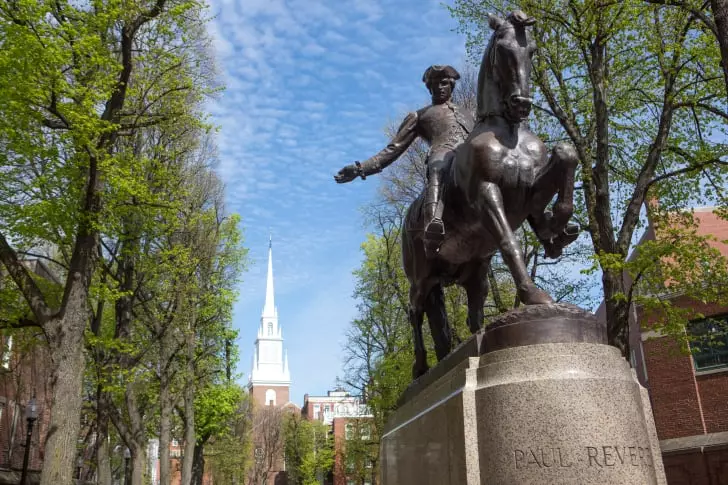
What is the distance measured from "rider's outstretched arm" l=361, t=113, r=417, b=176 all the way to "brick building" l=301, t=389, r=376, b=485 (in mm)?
27978

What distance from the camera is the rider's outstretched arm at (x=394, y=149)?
23.6 feet

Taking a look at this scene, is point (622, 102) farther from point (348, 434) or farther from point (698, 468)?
point (348, 434)

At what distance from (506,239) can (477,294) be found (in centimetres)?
178

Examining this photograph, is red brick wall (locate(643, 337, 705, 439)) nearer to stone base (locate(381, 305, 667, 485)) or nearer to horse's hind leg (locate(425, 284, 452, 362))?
horse's hind leg (locate(425, 284, 452, 362))

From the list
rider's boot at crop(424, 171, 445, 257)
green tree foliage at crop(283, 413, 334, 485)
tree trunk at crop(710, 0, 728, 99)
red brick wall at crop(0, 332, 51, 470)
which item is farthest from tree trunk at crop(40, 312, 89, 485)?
green tree foliage at crop(283, 413, 334, 485)

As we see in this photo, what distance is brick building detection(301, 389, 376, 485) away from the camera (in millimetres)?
47750

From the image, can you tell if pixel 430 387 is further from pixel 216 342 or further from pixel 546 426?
pixel 216 342

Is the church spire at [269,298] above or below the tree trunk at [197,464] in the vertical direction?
above

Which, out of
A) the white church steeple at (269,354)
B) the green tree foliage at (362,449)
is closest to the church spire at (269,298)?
the white church steeple at (269,354)

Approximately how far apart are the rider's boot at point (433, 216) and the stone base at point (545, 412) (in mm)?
1133

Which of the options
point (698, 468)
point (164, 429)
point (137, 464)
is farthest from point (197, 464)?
point (698, 468)

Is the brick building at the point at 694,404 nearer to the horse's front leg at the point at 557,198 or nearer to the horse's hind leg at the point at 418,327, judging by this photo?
the horse's hind leg at the point at 418,327

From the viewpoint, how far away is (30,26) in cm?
1344

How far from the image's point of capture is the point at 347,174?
23.5 ft
